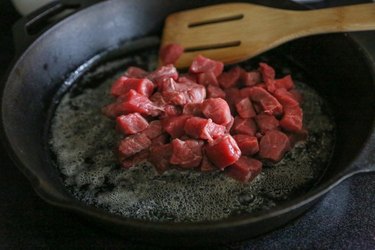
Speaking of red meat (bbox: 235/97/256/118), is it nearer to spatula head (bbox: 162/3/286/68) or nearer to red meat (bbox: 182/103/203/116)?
red meat (bbox: 182/103/203/116)

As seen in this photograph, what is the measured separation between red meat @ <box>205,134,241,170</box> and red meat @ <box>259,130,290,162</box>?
105mm

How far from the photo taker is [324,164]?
61.6 inches

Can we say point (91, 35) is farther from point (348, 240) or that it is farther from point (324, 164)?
point (348, 240)

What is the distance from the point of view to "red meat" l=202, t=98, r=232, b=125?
1.56m

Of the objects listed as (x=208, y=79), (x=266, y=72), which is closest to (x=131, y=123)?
(x=208, y=79)

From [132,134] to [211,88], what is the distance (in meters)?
0.39

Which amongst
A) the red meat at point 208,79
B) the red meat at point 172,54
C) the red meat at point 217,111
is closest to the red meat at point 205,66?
the red meat at point 208,79

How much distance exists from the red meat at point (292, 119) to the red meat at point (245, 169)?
0.21 metres

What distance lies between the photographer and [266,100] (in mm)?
1652

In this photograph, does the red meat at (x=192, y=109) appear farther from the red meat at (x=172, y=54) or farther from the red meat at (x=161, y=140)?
the red meat at (x=172, y=54)

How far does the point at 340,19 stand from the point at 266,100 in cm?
43

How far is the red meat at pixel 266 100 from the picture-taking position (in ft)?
5.34

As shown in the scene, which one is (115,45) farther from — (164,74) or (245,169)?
(245,169)

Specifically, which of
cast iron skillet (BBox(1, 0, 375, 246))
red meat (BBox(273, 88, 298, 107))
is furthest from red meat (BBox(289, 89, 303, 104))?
cast iron skillet (BBox(1, 0, 375, 246))
